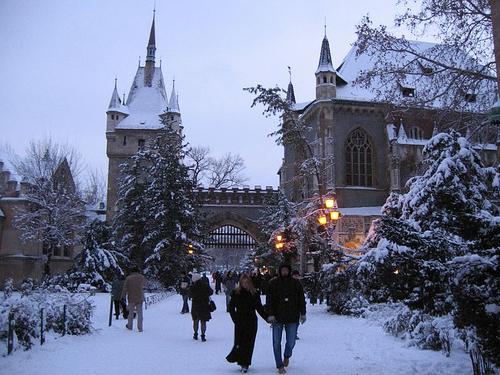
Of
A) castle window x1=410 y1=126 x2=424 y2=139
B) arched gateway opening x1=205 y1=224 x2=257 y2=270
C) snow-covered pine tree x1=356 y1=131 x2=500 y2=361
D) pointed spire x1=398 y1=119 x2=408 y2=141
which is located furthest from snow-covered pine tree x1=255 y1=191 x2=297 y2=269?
snow-covered pine tree x1=356 y1=131 x2=500 y2=361

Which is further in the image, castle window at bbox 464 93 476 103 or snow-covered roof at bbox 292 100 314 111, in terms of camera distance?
snow-covered roof at bbox 292 100 314 111

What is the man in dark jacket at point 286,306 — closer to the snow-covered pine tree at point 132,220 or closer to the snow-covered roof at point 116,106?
the snow-covered pine tree at point 132,220

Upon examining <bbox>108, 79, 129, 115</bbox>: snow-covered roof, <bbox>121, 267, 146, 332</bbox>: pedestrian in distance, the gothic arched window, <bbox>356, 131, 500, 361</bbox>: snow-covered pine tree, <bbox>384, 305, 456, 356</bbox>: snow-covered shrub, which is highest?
<bbox>108, 79, 129, 115</bbox>: snow-covered roof

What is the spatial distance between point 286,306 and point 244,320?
2.37 feet

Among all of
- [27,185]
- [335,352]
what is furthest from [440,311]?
[27,185]

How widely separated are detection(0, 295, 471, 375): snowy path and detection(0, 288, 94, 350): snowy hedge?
332mm

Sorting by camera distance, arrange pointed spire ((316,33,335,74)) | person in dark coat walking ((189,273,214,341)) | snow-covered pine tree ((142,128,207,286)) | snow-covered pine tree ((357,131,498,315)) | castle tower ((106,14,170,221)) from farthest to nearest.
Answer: castle tower ((106,14,170,221)), pointed spire ((316,33,335,74)), snow-covered pine tree ((142,128,207,286)), person in dark coat walking ((189,273,214,341)), snow-covered pine tree ((357,131,498,315))

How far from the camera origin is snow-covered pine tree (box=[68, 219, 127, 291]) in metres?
27.9

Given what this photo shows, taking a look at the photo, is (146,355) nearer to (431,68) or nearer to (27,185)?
(431,68)

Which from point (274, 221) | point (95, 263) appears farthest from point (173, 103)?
point (95, 263)

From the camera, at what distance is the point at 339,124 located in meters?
37.8

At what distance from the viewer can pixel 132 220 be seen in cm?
3691

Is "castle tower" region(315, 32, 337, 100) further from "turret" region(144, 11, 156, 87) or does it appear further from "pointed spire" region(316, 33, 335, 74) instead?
"turret" region(144, 11, 156, 87)

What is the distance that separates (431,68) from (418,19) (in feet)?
4.97
